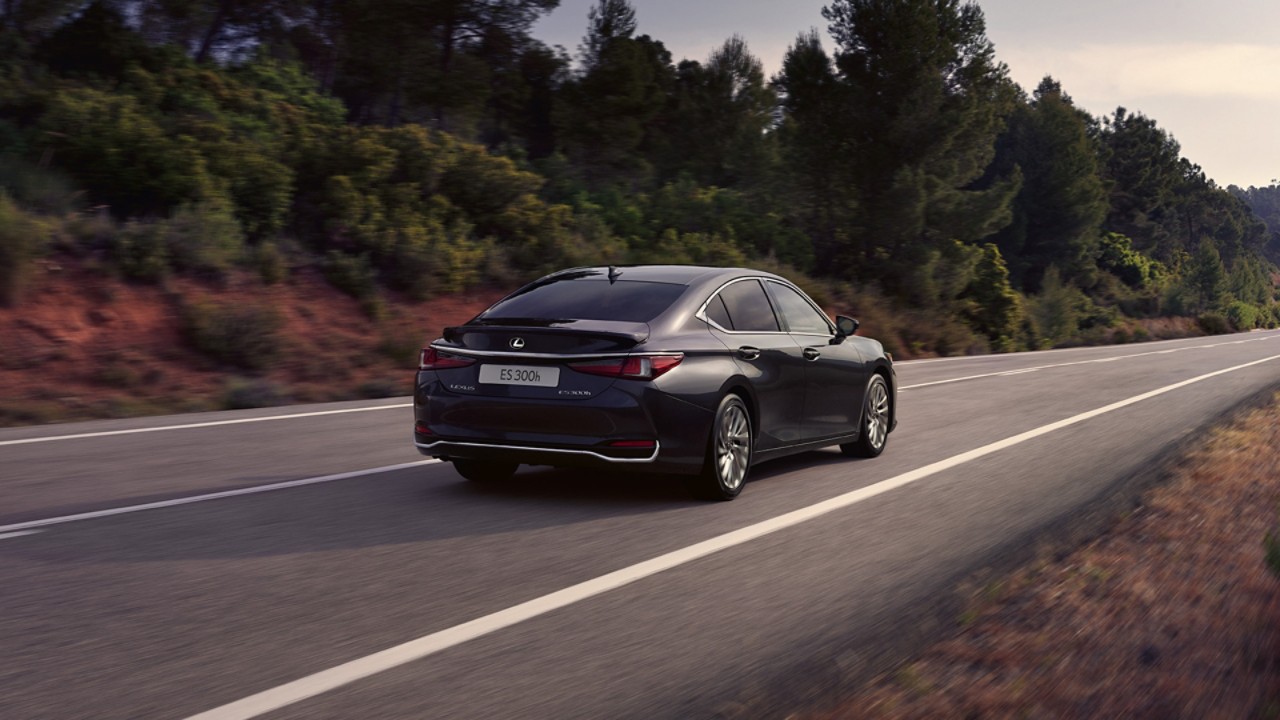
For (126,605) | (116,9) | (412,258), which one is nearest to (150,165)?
(412,258)

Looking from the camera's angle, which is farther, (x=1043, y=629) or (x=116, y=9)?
(x=116, y=9)

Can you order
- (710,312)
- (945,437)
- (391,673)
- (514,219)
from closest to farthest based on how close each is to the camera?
(391,673), (710,312), (945,437), (514,219)

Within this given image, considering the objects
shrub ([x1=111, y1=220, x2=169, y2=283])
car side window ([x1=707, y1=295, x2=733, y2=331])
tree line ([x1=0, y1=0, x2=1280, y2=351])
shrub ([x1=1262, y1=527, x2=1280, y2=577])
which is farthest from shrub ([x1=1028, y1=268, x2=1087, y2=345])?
shrub ([x1=1262, y1=527, x2=1280, y2=577])

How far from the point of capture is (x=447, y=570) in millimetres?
5988

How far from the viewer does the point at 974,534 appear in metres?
7.23

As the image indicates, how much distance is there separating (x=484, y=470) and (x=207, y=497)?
5.98 feet

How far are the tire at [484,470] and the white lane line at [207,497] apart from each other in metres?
0.78

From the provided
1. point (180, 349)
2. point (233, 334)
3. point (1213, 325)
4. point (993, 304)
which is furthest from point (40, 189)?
point (1213, 325)

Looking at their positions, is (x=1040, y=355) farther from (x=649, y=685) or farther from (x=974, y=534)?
(x=649, y=685)

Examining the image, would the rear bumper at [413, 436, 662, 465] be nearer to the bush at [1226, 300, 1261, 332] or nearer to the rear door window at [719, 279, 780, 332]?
the rear door window at [719, 279, 780, 332]

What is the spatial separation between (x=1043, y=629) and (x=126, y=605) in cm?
367

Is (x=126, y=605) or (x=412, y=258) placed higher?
(x=412, y=258)

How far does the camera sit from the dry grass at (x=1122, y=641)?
3977mm

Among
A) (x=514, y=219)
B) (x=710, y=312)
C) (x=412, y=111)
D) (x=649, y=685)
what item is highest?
(x=412, y=111)
